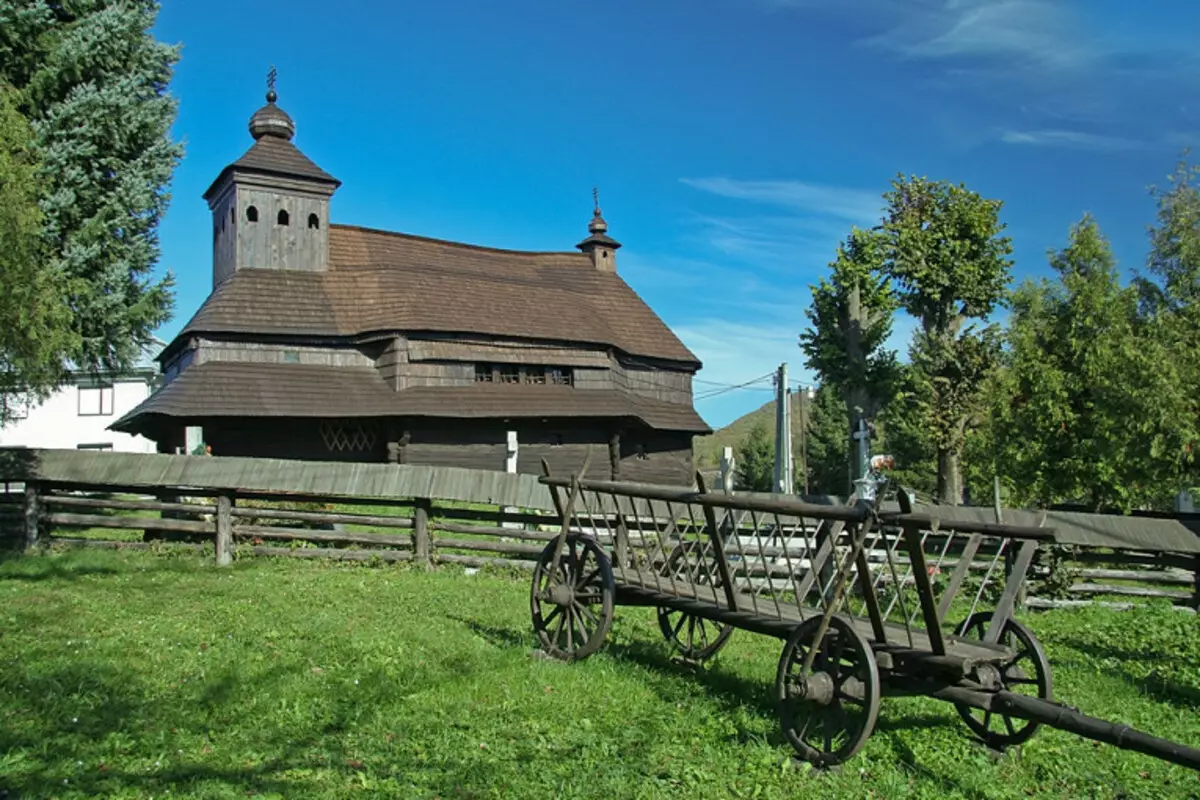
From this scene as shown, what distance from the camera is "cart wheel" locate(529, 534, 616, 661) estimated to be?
29.8 feet

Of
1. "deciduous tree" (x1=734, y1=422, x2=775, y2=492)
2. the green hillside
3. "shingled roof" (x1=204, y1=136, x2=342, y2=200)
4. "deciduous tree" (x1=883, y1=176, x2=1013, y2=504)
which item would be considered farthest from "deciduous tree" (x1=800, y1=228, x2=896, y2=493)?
the green hillside

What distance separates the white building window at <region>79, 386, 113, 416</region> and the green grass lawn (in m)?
39.7

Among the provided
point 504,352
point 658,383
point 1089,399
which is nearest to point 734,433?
point 658,383

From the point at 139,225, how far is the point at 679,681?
2098 cm

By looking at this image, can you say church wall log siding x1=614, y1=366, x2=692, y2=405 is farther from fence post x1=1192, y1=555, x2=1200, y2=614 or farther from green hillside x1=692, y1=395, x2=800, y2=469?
green hillside x1=692, y1=395, x2=800, y2=469

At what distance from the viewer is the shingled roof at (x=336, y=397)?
2861cm

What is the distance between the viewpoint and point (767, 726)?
24.2 ft

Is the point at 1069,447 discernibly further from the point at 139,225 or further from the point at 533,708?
the point at 139,225

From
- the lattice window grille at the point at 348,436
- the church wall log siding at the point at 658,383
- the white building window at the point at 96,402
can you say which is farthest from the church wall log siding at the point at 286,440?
the white building window at the point at 96,402

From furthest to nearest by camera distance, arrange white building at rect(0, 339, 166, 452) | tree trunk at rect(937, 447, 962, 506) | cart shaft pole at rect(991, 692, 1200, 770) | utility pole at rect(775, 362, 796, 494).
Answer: white building at rect(0, 339, 166, 452) < tree trunk at rect(937, 447, 962, 506) < utility pole at rect(775, 362, 796, 494) < cart shaft pole at rect(991, 692, 1200, 770)

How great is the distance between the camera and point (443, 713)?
7609 millimetres

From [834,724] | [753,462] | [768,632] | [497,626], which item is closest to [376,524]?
[497,626]

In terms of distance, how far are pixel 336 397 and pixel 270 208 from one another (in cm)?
825

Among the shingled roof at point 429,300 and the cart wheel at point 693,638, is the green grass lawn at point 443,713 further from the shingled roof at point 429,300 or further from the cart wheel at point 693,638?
the shingled roof at point 429,300
